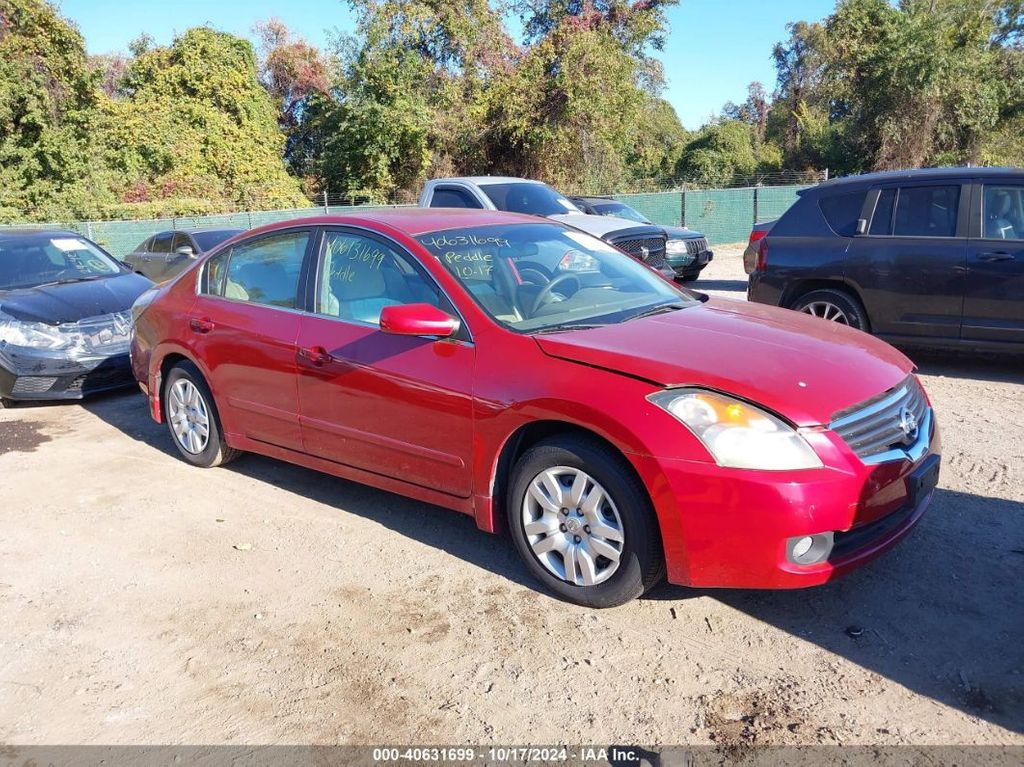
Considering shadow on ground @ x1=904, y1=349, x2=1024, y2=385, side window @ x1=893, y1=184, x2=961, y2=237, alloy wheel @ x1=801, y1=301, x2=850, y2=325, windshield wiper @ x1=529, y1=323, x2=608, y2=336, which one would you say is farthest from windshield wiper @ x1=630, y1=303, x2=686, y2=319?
shadow on ground @ x1=904, y1=349, x2=1024, y2=385

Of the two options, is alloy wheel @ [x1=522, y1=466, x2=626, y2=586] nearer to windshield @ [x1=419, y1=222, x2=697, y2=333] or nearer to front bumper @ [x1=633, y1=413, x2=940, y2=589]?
front bumper @ [x1=633, y1=413, x2=940, y2=589]

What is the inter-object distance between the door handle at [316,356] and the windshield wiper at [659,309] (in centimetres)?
162

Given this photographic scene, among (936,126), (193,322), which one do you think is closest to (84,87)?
(193,322)

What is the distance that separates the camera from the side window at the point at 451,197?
10.8 meters

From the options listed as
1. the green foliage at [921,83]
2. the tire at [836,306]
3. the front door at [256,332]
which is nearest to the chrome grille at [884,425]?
the front door at [256,332]

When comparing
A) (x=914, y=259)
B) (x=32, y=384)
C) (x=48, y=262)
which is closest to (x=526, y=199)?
(x=914, y=259)

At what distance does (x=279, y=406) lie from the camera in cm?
473

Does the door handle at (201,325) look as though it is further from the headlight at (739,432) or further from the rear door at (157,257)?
the rear door at (157,257)

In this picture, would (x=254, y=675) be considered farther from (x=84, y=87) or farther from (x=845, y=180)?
(x=84, y=87)

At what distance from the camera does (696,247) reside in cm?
1439

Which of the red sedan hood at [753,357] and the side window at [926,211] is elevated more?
the side window at [926,211]

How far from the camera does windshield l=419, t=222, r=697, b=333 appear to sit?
4016 millimetres

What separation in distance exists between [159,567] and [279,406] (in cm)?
107

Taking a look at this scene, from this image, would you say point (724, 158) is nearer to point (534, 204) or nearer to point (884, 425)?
point (534, 204)
